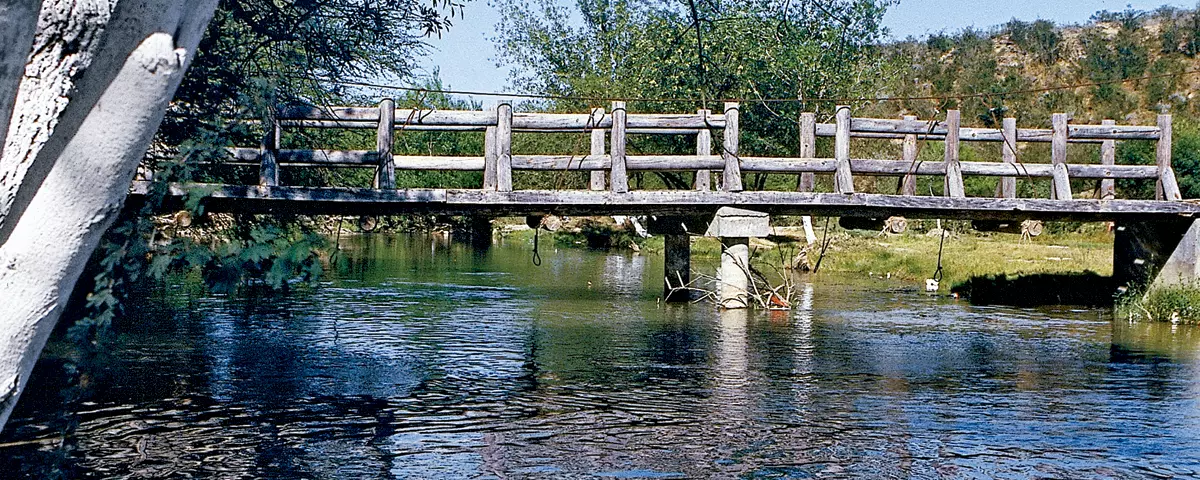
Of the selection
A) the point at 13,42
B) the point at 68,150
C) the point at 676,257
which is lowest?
the point at 676,257

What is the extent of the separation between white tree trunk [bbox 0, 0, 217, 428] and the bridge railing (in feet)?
42.7

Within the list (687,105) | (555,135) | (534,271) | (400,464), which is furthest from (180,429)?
(555,135)

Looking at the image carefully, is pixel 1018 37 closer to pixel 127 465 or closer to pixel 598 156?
pixel 598 156

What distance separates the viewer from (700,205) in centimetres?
1772

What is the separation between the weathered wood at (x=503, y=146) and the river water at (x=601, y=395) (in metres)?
2.05

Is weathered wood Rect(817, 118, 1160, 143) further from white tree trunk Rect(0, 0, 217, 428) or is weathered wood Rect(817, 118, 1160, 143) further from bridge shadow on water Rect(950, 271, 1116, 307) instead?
white tree trunk Rect(0, 0, 217, 428)

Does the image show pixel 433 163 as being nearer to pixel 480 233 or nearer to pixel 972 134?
pixel 972 134

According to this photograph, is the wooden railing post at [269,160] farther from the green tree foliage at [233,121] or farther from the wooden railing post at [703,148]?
the wooden railing post at [703,148]

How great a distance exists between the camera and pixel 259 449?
8219 mm

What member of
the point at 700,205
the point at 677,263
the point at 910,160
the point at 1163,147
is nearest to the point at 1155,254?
the point at 1163,147

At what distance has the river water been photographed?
8078 mm

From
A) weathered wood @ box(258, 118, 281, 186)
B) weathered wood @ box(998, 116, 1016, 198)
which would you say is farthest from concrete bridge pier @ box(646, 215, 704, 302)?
weathered wood @ box(258, 118, 281, 186)

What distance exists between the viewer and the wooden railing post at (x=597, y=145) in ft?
54.6

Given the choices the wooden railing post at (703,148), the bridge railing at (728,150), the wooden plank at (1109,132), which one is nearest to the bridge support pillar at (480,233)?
the wooden railing post at (703,148)
